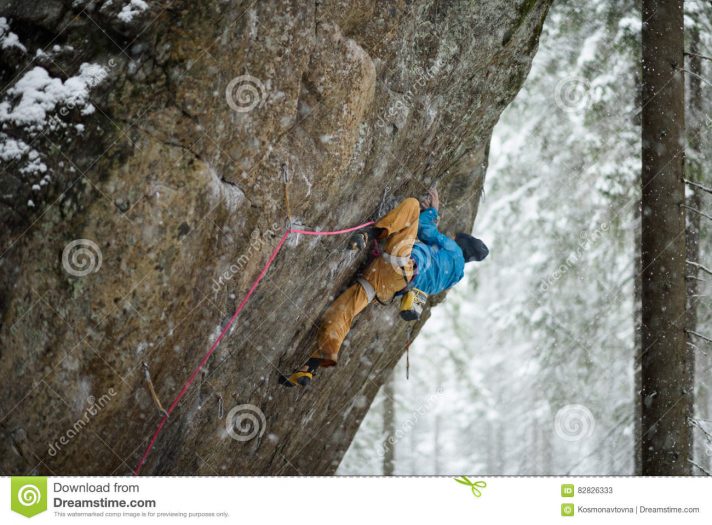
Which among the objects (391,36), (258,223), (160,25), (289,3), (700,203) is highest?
(700,203)

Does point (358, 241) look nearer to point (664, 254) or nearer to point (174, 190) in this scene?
point (174, 190)

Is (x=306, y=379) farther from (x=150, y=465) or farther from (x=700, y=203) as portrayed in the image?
(x=700, y=203)

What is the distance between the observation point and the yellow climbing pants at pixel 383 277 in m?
6.14

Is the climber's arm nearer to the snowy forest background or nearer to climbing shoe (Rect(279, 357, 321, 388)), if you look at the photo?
climbing shoe (Rect(279, 357, 321, 388))

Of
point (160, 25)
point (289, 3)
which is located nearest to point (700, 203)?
point (289, 3)

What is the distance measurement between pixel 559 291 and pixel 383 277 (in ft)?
26.6

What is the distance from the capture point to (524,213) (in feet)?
44.8

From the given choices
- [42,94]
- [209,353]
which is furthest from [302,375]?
[42,94]

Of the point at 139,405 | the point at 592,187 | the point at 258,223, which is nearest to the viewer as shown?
the point at 139,405

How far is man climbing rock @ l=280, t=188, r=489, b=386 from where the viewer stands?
6.13 metres

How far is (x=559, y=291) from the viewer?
13508 millimetres

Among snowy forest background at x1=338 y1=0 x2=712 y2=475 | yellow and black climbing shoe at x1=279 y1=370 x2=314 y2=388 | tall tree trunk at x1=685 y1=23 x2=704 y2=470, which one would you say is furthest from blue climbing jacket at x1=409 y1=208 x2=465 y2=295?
tall tree trunk at x1=685 y1=23 x2=704 y2=470

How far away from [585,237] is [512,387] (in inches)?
222
